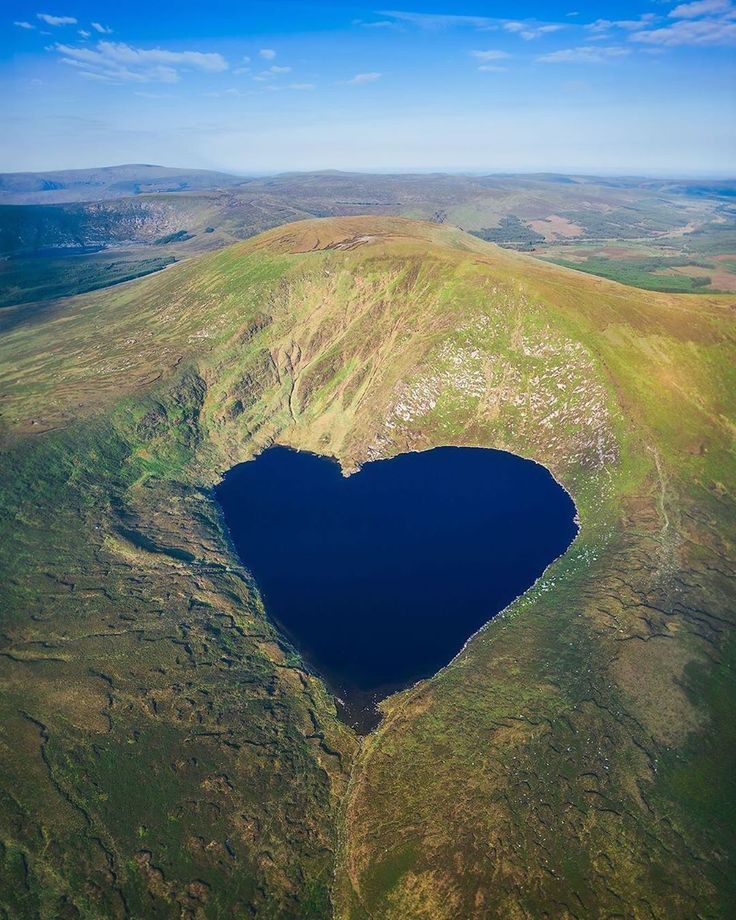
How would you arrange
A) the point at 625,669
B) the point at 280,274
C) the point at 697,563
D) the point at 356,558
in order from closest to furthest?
the point at 625,669 → the point at 697,563 → the point at 356,558 → the point at 280,274

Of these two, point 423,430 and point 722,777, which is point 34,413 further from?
point 722,777

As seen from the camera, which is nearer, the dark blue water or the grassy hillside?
the grassy hillside

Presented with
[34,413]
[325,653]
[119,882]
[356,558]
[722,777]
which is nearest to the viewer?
[119,882]

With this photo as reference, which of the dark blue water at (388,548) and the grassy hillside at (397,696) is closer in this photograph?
the grassy hillside at (397,696)

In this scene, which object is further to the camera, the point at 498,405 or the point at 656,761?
the point at 498,405

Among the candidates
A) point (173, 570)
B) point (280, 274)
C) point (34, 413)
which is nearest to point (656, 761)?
point (173, 570)

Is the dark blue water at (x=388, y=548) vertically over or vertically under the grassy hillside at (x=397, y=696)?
under
